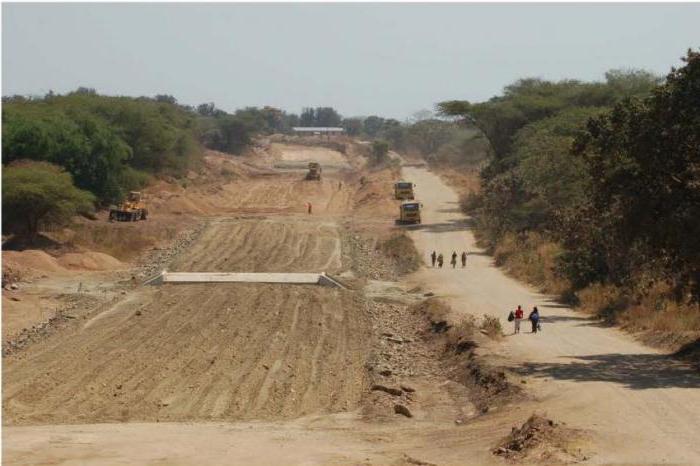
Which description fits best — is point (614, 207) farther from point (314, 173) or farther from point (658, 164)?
point (314, 173)

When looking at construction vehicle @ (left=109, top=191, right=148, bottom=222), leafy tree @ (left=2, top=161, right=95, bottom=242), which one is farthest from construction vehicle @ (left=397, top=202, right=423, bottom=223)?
leafy tree @ (left=2, top=161, right=95, bottom=242)

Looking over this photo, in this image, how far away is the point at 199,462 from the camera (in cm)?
1727

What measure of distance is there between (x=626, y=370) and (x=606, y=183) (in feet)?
16.2

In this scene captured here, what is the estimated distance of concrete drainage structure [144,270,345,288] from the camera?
4794cm

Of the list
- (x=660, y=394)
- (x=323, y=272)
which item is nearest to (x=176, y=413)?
(x=660, y=394)

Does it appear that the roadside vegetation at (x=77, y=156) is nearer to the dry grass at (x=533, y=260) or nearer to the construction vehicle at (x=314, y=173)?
the construction vehicle at (x=314, y=173)

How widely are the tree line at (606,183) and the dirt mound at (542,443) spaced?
8336 millimetres

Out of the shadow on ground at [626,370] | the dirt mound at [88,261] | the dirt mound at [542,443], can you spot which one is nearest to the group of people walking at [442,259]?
the dirt mound at [88,261]

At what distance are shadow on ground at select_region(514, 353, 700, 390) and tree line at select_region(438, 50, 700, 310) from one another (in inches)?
78.9

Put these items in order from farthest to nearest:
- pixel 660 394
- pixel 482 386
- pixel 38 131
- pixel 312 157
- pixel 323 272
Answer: pixel 312 157 → pixel 38 131 → pixel 323 272 → pixel 482 386 → pixel 660 394

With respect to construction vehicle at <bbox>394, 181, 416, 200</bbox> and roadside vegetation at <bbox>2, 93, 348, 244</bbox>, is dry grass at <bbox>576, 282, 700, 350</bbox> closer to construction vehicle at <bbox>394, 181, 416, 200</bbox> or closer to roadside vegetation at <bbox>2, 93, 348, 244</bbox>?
roadside vegetation at <bbox>2, 93, 348, 244</bbox>

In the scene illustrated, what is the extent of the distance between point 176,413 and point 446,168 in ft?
364

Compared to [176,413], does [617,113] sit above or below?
above

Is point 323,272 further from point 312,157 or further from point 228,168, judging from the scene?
point 312,157
